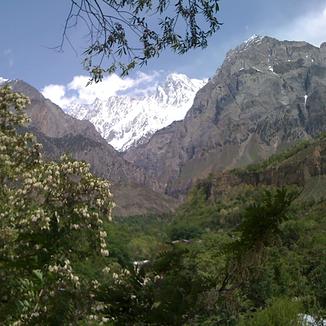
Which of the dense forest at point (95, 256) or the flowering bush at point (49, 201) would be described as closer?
the dense forest at point (95, 256)

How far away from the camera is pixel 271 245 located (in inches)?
268

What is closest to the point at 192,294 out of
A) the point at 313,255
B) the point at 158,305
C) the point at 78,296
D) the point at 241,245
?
the point at 158,305

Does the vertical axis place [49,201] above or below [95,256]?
above

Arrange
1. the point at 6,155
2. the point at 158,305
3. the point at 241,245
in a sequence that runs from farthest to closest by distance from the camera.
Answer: the point at 6,155 < the point at 158,305 < the point at 241,245

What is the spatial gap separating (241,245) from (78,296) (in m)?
5.27

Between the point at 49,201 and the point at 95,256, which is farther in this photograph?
the point at 95,256

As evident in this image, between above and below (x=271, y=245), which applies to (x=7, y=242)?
above

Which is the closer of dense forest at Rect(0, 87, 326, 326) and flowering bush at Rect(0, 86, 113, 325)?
dense forest at Rect(0, 87, 326, 326)

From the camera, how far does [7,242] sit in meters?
12.2

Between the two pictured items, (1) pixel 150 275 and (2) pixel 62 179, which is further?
(2) pixel 62 179

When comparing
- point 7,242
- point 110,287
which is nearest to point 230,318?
point 110,287

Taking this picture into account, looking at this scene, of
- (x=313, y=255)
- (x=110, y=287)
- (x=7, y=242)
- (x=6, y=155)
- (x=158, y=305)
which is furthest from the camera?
(x=313, y=255)

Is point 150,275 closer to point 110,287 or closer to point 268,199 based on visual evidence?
point 110,287

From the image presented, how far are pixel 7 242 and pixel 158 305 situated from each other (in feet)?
19.6
